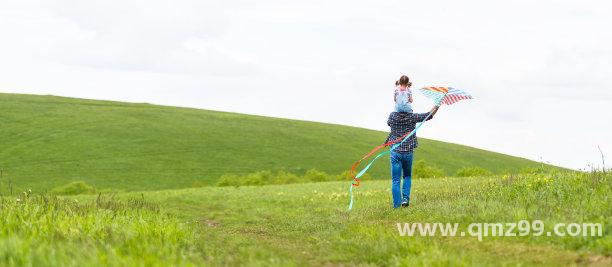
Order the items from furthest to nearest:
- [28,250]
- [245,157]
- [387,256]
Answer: [245,157] < [387,256] < [28,250]

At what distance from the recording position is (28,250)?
8.38m

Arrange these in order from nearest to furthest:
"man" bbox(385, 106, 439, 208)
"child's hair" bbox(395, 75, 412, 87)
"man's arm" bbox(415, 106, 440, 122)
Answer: "child's hair" bbox(395, 75, 412, 87) → "man's arm" bbox(415, 106, 440, 122) → "man" bbox(385, 106, 439, 208)

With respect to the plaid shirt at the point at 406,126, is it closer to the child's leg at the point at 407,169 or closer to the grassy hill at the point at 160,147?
the child's leg at the point at 407,169

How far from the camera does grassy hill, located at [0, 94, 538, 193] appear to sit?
61000mm

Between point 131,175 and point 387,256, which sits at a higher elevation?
point 387,256

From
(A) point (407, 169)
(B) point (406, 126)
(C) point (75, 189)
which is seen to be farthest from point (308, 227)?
(C) point (75, 189)

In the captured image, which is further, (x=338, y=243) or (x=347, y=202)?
(x=347, y=202)

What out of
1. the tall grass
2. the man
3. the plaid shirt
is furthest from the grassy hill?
the tall grass

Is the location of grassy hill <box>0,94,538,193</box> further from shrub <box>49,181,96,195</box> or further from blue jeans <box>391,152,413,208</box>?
blue jeans <box>391,152,413,208</box>

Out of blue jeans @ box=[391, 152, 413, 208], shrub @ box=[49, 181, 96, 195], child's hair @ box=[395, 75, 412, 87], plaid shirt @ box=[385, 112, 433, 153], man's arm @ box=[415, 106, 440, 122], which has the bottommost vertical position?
shrub @ box=[49, 181, 96, 195]

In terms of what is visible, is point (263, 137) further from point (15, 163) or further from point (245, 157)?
point (15, 163)

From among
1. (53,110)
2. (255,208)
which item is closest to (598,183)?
(255,208)

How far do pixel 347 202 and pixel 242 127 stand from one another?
6452cm

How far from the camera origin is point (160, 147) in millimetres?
71375
